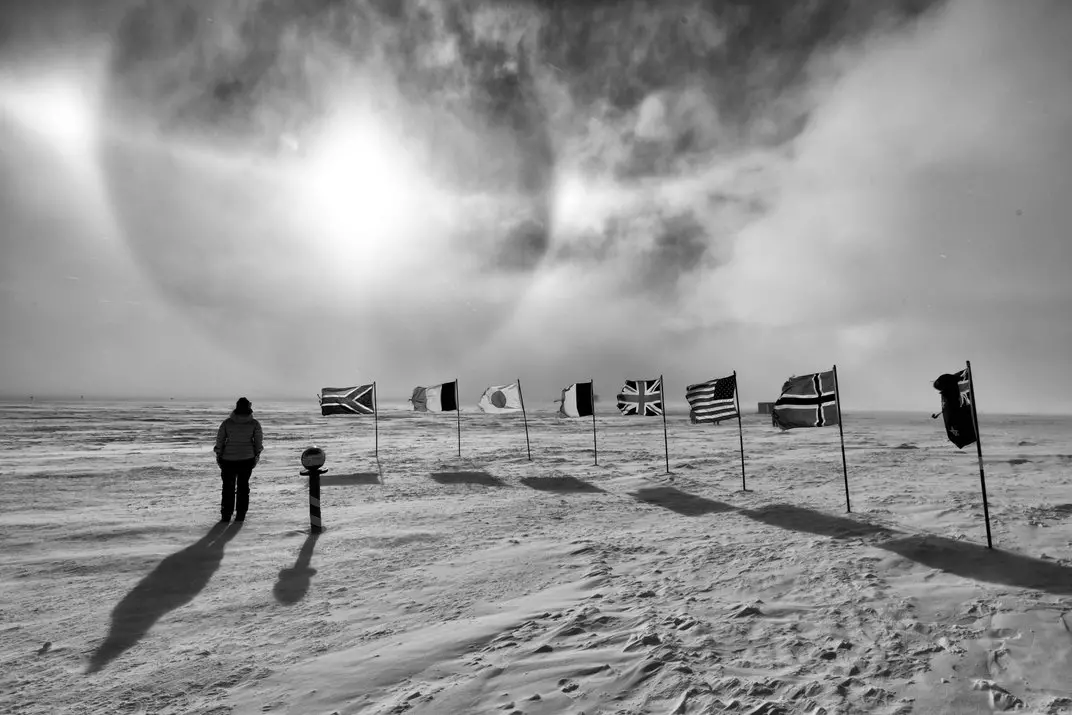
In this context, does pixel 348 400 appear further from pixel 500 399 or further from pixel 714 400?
pixel 714 400

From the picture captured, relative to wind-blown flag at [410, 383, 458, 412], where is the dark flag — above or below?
below

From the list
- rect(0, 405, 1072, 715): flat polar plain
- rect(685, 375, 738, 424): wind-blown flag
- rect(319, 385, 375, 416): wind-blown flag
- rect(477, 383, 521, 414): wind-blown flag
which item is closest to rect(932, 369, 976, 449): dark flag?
rect(0, 405, 1072, 715): flat polar plain

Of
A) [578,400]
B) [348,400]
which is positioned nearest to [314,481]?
[348,400]

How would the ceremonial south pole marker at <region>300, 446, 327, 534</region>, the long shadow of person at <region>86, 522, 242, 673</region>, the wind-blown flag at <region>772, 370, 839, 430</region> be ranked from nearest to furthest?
the long shadow of person at <region>86, 522, 242, 673</region> → the ceremonial south pole marker at <region>300, 446, 327, 534</region> → the wind-blown flag at <region>772, 370, 839, 430</region>

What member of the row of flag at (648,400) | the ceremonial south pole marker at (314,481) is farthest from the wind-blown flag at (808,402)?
the ceremonial south pole marker at (314,481)

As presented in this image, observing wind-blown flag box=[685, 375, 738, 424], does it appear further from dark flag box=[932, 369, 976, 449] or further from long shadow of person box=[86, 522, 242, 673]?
long shadow of person box=[86, 522, 242, 673]

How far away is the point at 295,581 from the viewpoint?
7383 millimetres

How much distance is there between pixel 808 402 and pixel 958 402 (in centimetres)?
368

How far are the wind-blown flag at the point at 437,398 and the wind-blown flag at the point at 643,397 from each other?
773 cm

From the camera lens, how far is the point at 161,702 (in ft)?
14.6

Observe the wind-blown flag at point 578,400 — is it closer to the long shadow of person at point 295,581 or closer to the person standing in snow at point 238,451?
the person standing in snow at point 238,451

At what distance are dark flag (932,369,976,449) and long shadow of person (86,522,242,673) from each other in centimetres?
1228

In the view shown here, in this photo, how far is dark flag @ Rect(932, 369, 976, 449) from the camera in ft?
28.3

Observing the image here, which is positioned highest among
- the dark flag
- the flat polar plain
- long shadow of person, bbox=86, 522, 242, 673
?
the dark flag
